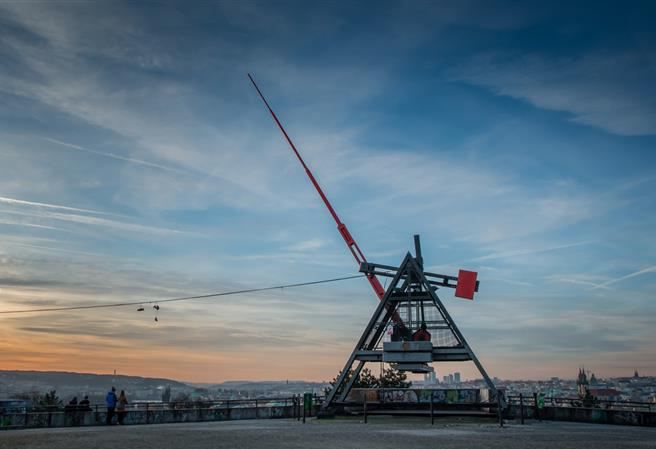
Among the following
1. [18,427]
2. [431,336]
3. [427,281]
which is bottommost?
[18,427]

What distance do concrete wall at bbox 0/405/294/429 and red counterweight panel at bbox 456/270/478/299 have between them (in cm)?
1324

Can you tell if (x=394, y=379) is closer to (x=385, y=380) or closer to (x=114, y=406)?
(x=385, y=380)

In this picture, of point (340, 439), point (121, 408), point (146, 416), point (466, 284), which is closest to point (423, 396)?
point (466, 284)

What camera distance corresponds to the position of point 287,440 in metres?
19.2

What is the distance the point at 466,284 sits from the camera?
112 ft

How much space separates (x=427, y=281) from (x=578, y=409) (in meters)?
11.0

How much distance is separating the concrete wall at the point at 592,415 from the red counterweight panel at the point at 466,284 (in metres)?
6.84

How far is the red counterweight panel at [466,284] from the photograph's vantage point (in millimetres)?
33844

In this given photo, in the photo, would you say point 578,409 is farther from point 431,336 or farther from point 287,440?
point 287,440

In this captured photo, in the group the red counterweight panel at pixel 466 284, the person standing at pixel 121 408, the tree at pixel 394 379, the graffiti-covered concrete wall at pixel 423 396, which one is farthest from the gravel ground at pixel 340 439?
the tree at pixel 394 379

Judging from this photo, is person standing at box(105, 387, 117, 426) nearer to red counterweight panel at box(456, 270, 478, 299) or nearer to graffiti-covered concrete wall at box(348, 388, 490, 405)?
graffiti-covered concrete wall at box(348, 388, 490, 405)

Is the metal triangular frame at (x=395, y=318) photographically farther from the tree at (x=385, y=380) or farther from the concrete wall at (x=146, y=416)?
the tree at (x=385, y=380)

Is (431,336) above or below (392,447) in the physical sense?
above

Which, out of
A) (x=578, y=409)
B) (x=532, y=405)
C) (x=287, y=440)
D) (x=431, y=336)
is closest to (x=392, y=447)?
(x=287, y=440)
